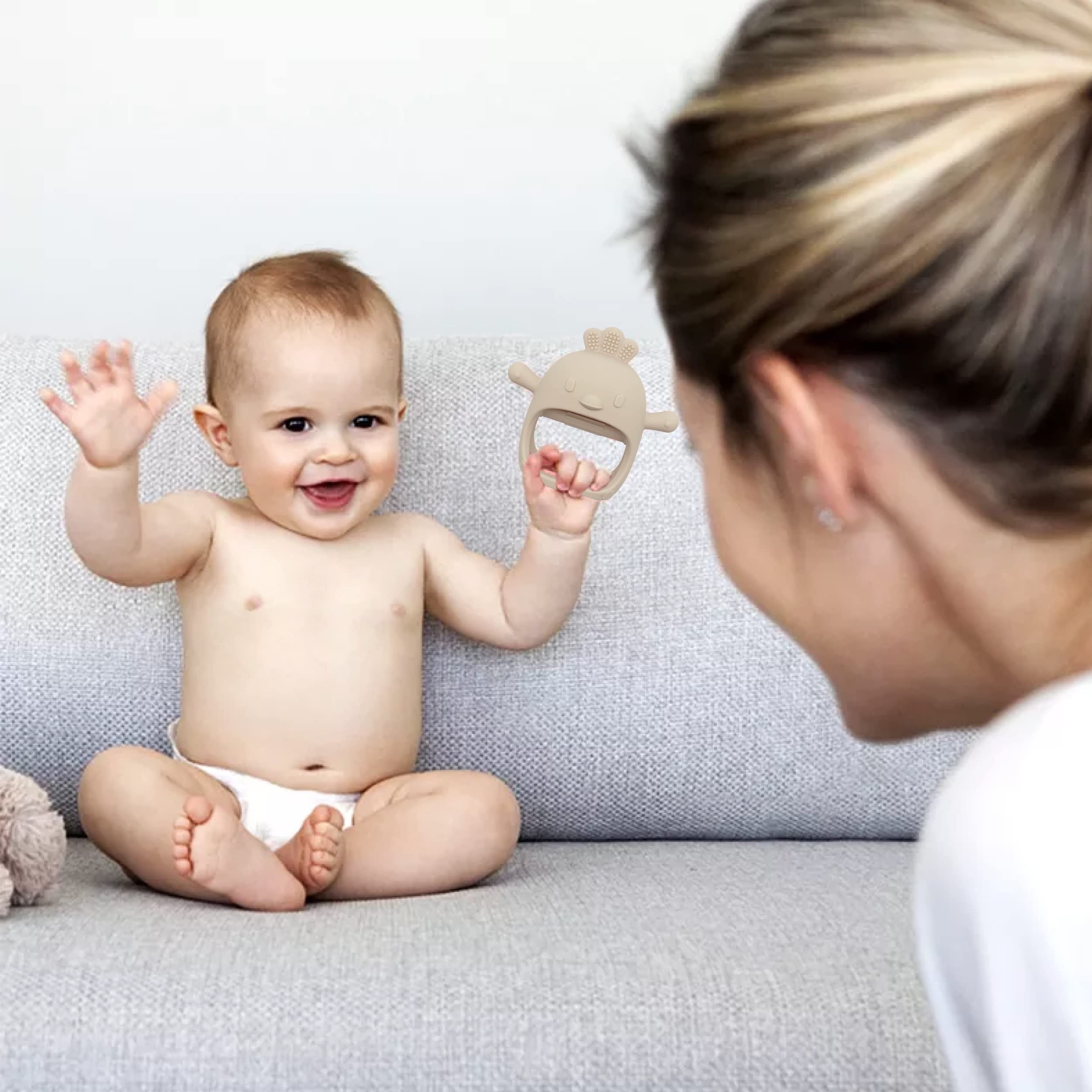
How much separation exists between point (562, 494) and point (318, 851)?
45 centimetres

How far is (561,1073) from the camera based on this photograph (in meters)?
1.10

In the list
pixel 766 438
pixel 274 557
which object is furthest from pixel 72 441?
pixel 766 438

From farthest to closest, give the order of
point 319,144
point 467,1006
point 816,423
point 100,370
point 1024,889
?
point 319,144
point 100,370
point 467,1006
point 816,423
point 1024,889

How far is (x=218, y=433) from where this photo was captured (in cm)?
169

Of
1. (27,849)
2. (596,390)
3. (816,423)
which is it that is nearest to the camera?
(816,423)

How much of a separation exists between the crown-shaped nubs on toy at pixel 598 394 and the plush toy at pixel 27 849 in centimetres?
58

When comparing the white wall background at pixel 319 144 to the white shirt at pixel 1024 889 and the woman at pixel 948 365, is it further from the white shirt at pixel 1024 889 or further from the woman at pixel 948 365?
the white shirt at pixel 1024 889

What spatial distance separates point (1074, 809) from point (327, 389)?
116 cm

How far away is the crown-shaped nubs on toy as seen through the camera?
1577 mm

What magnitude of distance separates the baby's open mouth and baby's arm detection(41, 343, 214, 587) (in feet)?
0.37

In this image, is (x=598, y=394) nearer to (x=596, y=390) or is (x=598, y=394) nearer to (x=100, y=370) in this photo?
(x=596, y=390)

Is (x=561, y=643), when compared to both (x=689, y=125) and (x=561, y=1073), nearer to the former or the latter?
(x=561, y=1073)

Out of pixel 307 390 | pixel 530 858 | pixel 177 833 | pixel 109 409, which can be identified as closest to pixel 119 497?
pixel 109 409

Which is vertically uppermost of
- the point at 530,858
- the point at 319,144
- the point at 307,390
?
the point at 319,144
